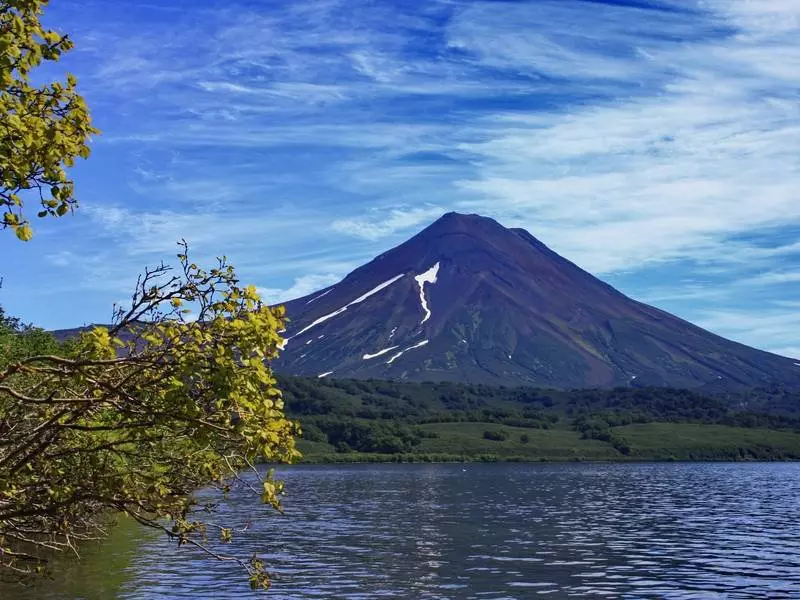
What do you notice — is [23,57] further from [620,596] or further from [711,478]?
[711,478]

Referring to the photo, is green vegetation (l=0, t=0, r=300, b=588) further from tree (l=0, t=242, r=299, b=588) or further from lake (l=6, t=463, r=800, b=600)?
lake (l=6, t=463, r=800, b=600)

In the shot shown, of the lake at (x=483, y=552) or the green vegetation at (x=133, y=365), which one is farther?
the lake at (x=483, y=552)

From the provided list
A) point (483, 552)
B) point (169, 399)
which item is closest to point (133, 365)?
point (169, 399)

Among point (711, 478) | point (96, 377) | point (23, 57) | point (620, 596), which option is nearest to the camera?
point (23, 57)

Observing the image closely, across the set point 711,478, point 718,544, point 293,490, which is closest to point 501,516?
point 718,544

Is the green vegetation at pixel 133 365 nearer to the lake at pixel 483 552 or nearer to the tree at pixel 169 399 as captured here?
the tree at pixel 169 399

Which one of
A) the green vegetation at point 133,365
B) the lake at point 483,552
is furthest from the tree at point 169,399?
the lake at point 483,552

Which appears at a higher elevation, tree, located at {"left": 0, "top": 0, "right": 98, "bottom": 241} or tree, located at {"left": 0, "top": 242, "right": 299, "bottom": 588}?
tree, located at {"left": 0, "top": 0, "right": 98, "bottom": 241}

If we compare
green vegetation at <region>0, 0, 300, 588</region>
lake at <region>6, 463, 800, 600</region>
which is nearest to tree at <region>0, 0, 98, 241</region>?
green vegetation at <region>0, 0, 300, 588</region>

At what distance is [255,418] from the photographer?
1320 cm

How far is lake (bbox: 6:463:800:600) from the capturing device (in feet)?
153

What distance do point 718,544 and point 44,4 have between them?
66288mm

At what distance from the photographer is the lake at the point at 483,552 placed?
153 ft

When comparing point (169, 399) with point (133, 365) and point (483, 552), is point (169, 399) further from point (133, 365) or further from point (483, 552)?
point (483, 552)
